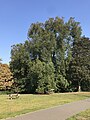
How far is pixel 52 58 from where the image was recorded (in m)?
61.2

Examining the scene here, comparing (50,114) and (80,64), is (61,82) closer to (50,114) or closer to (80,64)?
(80,64)

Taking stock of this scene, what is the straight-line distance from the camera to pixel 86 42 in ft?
212

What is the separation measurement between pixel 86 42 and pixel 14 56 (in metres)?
16.2

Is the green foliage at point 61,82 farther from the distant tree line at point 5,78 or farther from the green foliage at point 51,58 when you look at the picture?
the distant tree line at point 5,78

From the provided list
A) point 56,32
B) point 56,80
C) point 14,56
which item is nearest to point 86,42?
point 56,32

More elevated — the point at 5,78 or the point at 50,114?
the point at 5,78

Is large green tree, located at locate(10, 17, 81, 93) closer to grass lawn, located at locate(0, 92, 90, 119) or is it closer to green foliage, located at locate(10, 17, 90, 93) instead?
green foliage, located at locate(10, 17, 90, 93)

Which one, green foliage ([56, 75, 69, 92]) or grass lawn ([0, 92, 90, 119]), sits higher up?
green foliage ([56, 75, 69, 92])

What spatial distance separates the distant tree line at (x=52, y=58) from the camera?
2241 inches

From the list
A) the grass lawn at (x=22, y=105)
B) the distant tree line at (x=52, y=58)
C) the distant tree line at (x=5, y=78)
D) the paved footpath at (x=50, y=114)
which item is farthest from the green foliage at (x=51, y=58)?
the paved footpath at (x=50, y=114)

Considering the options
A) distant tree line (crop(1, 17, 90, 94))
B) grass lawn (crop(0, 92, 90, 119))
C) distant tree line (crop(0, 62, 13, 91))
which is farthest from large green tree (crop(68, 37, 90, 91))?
grass lawn (crop(0, 92, 90, 119))

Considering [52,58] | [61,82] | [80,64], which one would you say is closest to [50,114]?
[61,82]

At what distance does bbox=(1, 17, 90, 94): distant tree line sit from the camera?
5692cm

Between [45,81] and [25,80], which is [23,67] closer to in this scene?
[25,80]
